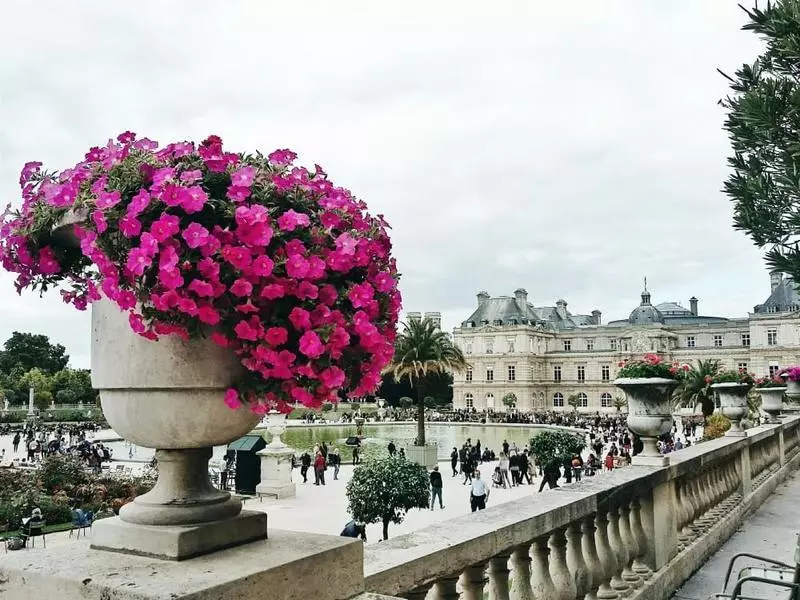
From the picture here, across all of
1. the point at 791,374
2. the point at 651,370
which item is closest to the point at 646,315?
the point at 791,374

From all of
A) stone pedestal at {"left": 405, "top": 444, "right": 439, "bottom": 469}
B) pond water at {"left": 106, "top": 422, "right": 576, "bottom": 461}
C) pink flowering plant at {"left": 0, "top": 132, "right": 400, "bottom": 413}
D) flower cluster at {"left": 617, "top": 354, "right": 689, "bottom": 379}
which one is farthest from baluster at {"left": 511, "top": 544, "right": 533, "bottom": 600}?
pond water at {"left": 106, "top": 422, "right": 576, "bottom": 461}

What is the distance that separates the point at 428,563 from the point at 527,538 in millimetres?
650

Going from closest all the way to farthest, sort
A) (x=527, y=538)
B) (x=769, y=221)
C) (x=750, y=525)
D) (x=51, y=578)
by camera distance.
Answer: (x=51, y=578)
(x=527, y=538)
(x=769, y=221)
(x=750, y=525)

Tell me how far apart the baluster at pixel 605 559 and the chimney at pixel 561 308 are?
9574 centimetres

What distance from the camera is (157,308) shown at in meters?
A: 1.53

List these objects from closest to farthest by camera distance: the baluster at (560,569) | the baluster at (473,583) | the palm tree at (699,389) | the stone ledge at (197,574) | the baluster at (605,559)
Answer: the stone ledge at (197,574) → the baluster at (473,583) → the baluster at (560,569) → the baluster at (605,559) → the palm tree at (699,389)

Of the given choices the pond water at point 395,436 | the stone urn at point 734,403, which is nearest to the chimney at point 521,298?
the pond water at point 395,436

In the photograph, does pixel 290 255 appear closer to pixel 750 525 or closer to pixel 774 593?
Answer: pixel 774 593

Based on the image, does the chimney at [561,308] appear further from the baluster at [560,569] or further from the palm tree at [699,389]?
the baluster at [560,569]

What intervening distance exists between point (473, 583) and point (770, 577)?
79.4 inches

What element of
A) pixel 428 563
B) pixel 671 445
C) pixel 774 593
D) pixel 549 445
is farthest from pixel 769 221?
pixel 671 445

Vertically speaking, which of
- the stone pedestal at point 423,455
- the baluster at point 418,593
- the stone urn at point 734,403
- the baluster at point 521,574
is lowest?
the stone pedestal at point 423,455

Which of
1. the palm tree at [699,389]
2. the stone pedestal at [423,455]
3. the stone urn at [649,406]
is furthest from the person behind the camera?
the palm tree at [699,389]

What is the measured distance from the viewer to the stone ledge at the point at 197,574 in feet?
4.58
